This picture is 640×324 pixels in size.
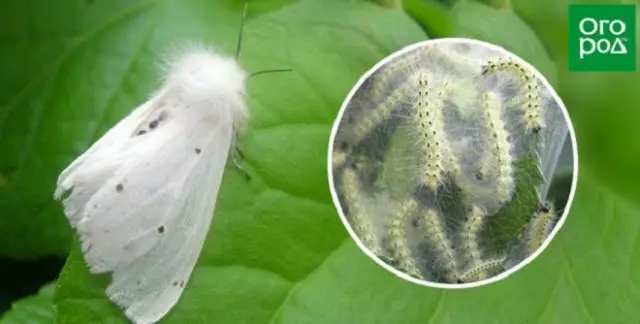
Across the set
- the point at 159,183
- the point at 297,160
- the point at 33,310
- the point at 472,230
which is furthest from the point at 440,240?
the point at 33,310

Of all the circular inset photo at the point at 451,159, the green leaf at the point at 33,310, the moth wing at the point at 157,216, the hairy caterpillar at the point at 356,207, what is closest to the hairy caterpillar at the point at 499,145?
the circular inset photo at the point at 451,159

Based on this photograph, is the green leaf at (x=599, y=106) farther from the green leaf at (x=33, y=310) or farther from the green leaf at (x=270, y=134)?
the green leaf at (x=33, y=310)

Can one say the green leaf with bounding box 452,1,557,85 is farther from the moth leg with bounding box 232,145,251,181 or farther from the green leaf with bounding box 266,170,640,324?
the moth leg with bounding box 232,145,251,181

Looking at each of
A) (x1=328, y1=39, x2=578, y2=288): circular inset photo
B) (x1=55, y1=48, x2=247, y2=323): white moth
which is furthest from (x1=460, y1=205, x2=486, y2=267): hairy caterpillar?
(x1=55, y1=48, x2=247, y2=323): white moth

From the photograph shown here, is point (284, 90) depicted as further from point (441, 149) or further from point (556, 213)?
point (556, 213)

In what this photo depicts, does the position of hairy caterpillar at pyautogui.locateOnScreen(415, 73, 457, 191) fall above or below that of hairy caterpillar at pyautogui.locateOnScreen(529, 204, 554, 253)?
above

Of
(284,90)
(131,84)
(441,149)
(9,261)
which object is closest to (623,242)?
(441,149)

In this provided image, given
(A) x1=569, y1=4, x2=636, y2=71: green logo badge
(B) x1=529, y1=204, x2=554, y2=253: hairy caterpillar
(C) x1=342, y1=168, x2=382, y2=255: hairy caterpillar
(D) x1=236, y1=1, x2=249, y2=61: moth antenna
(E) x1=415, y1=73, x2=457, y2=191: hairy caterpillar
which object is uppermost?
(D) x1=236, y1=1, x2=249, y2=61: moth antenna
